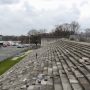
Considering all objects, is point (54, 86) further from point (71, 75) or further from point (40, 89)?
point (71, 75)

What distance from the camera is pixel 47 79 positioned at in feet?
20.6

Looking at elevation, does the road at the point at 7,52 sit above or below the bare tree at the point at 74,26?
below

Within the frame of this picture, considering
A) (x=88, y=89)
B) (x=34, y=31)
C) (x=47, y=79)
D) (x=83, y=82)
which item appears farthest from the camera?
(x=34, y=31)

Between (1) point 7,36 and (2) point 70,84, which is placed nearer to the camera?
(2) point 70,84

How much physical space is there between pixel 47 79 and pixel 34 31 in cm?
11319

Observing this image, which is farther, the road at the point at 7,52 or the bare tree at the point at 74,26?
the bare tree at the point at 74,26

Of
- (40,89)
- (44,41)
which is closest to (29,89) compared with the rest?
(40,89)

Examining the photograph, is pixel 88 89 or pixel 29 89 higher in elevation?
pixel 88 89

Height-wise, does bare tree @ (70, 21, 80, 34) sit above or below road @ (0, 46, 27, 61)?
above

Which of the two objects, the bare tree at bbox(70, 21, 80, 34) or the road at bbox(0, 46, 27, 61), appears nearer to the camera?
the road at bbox(0, 46, 27, 61)

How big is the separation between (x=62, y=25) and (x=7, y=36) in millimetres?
70569

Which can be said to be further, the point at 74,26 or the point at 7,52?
the point at 74,26

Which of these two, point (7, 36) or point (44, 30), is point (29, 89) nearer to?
point (44, 30)

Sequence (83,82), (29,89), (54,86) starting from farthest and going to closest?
(29,89) < (54,86) < (83,82)
